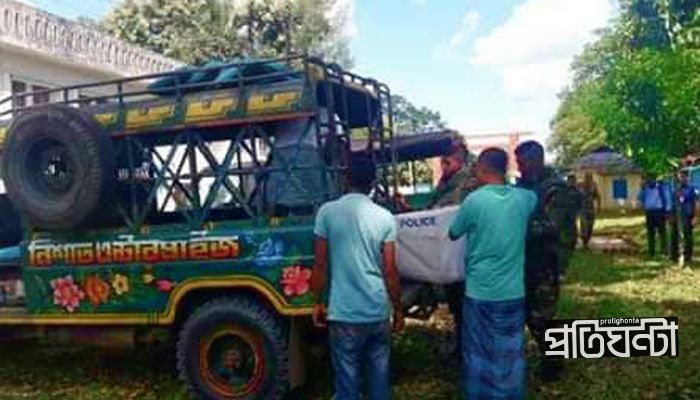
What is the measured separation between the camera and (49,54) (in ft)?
43.2

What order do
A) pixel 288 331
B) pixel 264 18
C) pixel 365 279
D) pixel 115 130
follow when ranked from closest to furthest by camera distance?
pixel 365 279 < pixel 288 331 < pixel 115 130 < pixel 264 18

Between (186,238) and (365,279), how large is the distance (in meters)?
1.82

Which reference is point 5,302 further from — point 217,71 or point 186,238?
point 217,71

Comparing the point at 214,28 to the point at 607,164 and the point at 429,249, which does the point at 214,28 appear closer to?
the point at 607,164

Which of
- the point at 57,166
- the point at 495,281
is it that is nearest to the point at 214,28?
the point at 57,166

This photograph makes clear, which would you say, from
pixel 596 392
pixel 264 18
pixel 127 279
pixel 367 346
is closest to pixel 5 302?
pixel 127 279

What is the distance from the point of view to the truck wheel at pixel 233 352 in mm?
5238

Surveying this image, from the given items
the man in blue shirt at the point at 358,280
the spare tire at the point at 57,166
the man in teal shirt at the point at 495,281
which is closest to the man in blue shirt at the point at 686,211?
the man in teal shirt at the point at 495,281

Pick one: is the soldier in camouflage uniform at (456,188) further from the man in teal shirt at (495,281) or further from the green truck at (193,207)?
the man in teal shirt at (495,281)

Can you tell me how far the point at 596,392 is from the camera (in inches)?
220

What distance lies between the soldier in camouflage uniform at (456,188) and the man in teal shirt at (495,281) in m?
1.22

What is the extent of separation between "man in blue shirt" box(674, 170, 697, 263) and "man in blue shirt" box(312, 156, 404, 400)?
10036 millimetres

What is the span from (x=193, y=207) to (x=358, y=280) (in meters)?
1.94

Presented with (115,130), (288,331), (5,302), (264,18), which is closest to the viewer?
(288,331)
